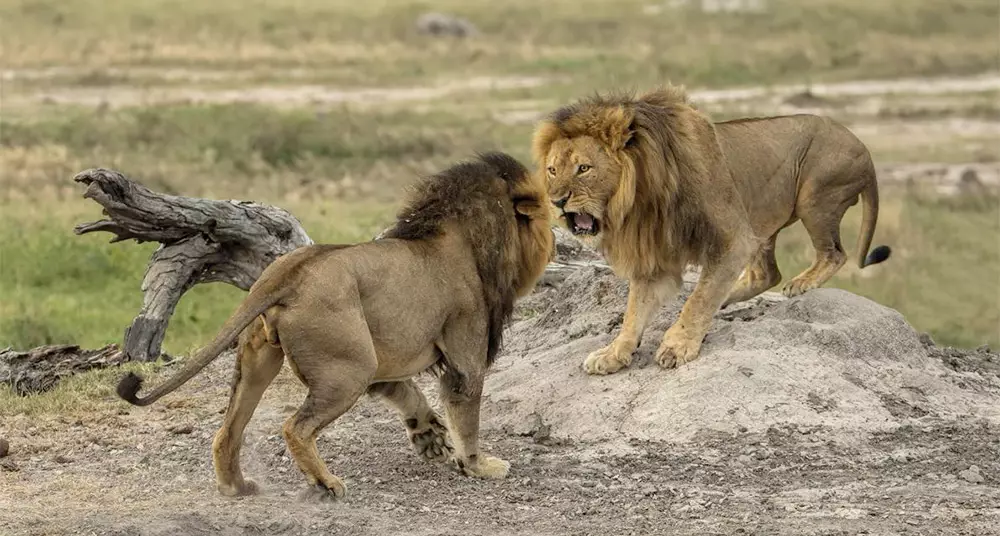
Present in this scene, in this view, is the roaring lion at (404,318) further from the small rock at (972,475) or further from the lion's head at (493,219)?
the small rock at (972,475)

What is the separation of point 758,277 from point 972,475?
2086mm

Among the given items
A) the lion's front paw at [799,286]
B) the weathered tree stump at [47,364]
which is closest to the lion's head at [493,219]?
the lion's front paw at [799,286]

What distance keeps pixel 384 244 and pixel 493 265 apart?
47cm

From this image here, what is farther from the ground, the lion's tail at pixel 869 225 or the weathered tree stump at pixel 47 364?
the lion's tail at pixel 869 225

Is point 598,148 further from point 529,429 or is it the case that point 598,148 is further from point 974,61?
point 974,61

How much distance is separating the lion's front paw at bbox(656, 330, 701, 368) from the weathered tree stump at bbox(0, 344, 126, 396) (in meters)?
3.11

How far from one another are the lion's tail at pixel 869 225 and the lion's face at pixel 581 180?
1.93 m

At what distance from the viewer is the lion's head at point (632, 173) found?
688cm

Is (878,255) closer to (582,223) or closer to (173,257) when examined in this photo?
(582,223)

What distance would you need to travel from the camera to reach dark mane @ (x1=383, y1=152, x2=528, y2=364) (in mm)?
6496

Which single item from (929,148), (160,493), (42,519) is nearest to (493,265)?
(160,493)

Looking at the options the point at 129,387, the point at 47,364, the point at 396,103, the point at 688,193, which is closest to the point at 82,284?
the point at 47,364

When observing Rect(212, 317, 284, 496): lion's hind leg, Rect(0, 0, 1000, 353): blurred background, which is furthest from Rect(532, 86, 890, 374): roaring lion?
Rect(212, 317, 284, 496): lion's hind leg

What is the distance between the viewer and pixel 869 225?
8484mm
